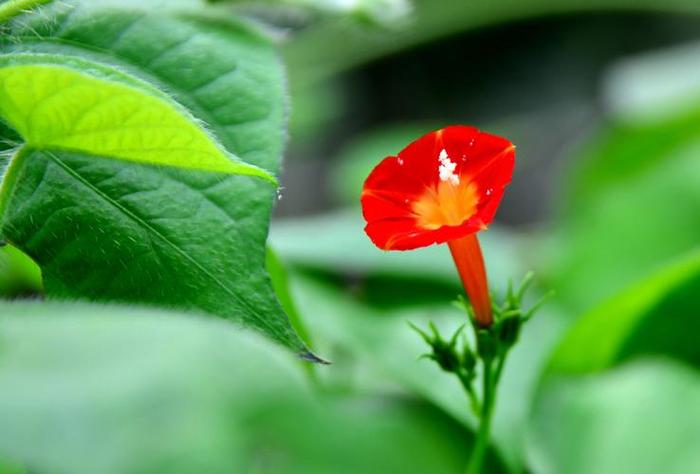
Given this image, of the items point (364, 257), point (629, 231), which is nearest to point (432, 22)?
point (629, 231)

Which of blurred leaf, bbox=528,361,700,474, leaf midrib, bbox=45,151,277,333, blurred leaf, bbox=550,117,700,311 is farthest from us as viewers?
blurred leaf, bbox=550,117,700,311

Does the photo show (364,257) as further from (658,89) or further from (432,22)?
(432,22)

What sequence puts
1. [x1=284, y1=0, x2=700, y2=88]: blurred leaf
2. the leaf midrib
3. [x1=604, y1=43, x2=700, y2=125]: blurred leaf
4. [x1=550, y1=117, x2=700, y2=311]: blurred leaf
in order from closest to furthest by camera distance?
the leaf midrib → [x1=550, y1=117, x2=700, y2=311]: blurred leaf → [x1=604, y1=43, x2=700, y2=125]: blurred leaf → [x1=284, y1=0, x2=700, y2=88]: blurred leaf

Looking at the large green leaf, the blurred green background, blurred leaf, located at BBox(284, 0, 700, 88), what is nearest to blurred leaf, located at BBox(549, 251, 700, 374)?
the blurred green background

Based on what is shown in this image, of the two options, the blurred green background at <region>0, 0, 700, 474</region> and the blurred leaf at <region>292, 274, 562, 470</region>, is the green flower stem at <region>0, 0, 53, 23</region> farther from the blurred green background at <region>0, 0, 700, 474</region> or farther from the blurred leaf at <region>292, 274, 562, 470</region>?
the blurred leaf at <region>292, 274, 562, 470</region>

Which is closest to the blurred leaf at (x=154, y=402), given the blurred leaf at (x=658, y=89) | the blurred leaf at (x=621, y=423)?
the blurred leaf at (x=621, y=423)
